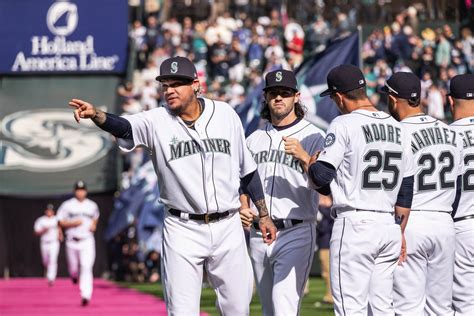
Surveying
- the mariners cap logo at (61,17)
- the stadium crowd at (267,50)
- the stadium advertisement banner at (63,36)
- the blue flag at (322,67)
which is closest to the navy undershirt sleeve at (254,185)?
the blue flag at (322,67)

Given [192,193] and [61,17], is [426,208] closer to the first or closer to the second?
[192,193]

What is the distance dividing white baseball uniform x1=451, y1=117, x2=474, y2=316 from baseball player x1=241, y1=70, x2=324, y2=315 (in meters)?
1.38

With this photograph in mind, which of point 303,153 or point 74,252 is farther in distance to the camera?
point 74,252

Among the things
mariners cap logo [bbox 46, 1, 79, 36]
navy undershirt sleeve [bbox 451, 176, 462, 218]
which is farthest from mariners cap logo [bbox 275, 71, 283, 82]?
mariners cap logo [bbox 46, 1, 79, 36]

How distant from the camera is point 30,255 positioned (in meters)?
30.4

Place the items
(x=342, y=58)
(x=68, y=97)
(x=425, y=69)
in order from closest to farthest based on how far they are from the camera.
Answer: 1. (x=342, y=58)
2. (x=425, y=69)
3. (x=68, y=97)

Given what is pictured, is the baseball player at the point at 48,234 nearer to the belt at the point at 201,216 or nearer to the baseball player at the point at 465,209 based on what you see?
the baseball player at the point at 465,209

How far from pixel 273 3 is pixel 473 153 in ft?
77.2

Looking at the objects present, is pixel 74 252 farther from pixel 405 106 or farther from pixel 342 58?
pixel 405 106

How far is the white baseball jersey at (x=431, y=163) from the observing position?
406 inches

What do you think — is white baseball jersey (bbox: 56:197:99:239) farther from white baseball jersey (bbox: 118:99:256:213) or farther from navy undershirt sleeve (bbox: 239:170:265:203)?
white baseball jersey (bbox: 118:99:256:213)

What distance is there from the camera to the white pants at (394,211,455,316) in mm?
10281

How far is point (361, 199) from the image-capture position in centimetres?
949

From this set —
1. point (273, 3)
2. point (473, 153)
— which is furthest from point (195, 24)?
point (473, 153)
